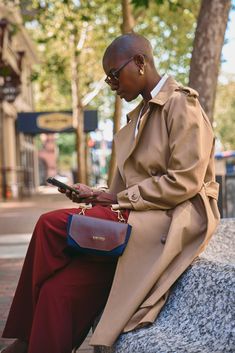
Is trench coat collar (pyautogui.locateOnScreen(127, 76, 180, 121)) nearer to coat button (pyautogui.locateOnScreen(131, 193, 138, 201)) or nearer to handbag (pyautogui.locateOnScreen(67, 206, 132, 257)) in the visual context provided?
coat button (pyautogui.locateOnScreen(131, 193, 138, 201))

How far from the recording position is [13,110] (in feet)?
125

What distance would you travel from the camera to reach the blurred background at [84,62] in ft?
26.7

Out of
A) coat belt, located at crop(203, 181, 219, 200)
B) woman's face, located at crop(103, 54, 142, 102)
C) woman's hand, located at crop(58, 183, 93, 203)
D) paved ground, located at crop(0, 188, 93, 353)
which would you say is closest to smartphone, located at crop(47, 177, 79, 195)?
woman's hand, located at crop(58, 183, 93, 203)

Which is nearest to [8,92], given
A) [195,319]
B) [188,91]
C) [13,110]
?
[13,110]

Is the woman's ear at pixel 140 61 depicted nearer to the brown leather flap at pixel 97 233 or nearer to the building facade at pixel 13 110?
the brown leather flap at pixel 97 233

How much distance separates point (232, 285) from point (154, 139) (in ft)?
2.71

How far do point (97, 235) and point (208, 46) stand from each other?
5.19 meters

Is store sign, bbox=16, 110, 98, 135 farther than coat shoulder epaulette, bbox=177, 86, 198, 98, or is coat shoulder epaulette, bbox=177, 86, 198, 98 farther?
store sign, bbox=16, 110, 98, 135

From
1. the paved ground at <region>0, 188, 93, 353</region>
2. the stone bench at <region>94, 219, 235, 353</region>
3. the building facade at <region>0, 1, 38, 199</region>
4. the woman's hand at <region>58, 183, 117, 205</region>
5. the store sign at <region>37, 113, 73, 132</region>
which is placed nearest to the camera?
the stone bench at <region>94, 219, 235, 353</region>

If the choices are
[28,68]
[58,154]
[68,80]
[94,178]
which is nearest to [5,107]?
[68,80]

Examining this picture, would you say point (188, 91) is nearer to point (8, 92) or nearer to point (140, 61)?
point (140, 61)

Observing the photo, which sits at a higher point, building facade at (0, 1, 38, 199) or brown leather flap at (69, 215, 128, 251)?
brown leather flap at (69, 215, 128, 251)

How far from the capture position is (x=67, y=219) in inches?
132

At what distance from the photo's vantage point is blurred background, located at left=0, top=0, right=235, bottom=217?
8.14m
